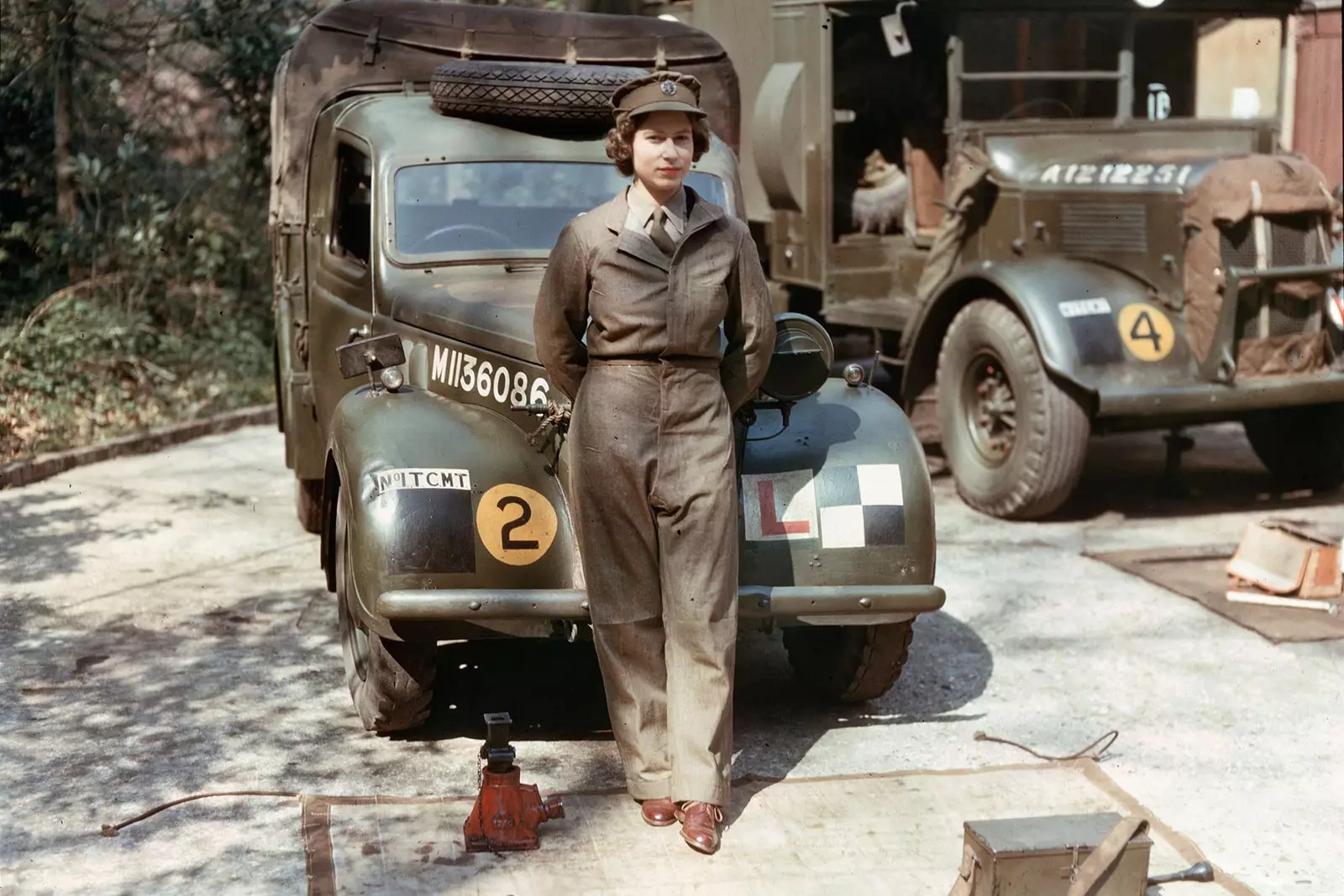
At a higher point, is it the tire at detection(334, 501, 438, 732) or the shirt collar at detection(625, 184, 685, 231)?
the shirt collar at detection(625, 184, 685, 231)

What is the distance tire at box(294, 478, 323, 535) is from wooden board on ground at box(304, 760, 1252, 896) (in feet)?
10.7

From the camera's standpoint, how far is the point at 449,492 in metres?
4.82

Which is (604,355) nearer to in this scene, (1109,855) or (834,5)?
(1109,855)

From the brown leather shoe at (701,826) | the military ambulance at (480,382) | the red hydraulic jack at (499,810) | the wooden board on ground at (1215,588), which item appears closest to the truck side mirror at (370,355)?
the military ambulance at (480,382)

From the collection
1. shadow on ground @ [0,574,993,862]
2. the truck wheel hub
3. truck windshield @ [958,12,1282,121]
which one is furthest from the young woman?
truck windshield @ [958,12,1282,121]

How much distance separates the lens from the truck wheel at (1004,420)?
26.4 feet

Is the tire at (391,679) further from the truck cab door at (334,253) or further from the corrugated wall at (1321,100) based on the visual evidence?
the corrugated wall at (1321,100)

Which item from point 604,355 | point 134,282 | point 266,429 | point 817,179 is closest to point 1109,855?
point 604,355

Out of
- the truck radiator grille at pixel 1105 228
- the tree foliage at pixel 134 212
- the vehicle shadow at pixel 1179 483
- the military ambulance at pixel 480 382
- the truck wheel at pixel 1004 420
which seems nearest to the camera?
the military ambulance at pixel 480 382

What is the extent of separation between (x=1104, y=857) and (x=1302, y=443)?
225 inches

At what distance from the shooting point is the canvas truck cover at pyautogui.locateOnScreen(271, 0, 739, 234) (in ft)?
22.9

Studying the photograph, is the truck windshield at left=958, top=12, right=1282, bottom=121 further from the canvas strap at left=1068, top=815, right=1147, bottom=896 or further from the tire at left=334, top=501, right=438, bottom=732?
the canvas strap at left=1068, top=815, right=1147, bottom=896

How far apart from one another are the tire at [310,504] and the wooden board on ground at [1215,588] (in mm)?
3345

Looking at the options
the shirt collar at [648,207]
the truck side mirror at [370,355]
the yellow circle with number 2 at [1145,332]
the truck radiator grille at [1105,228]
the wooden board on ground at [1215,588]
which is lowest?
the wooden board on ground at [1215,588]
